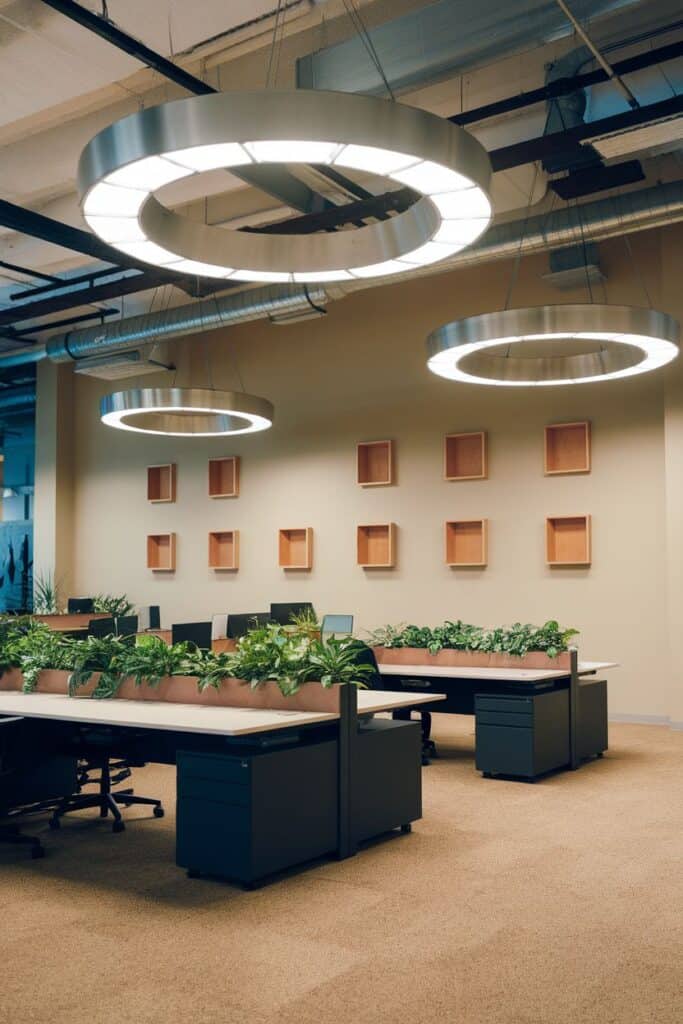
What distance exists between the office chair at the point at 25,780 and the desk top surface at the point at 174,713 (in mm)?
244

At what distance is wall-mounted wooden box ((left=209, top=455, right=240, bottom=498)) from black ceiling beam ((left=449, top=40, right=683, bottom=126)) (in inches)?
284

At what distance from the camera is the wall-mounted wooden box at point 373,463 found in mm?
12563

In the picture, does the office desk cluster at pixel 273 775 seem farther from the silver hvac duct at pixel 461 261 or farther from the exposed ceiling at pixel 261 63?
the silver hvac duct at pixel 461 261

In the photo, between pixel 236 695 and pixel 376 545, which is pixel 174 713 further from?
pixel 376 545

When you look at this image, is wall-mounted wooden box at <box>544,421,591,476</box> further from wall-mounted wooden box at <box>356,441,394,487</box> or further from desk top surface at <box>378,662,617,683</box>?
desk top surface at <box>378,662,617,683</box>

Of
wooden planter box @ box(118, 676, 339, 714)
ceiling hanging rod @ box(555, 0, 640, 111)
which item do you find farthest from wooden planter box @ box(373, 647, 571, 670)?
ceiling hanging rod @ box(555, 0, 640, 111)

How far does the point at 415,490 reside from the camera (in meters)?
12.3

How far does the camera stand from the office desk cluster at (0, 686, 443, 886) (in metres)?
4.80

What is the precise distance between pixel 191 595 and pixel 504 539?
5029mm

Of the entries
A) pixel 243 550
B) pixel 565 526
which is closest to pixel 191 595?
pixel 243 550

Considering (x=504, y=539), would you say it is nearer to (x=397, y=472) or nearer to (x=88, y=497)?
(x=397, y=472)

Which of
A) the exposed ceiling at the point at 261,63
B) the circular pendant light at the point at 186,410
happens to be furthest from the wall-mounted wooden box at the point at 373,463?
the exposed ceiling at the point at 261,63

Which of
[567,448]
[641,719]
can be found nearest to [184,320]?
[567,448]

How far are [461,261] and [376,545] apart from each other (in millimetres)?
4066
